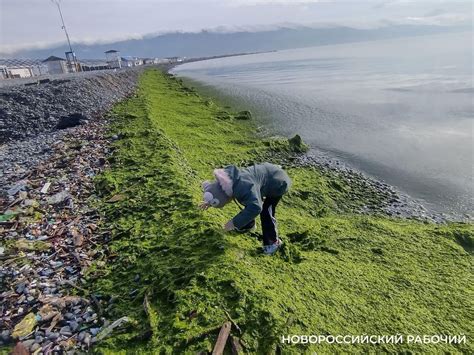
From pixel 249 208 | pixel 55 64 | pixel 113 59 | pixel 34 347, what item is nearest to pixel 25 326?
pixel 34 347

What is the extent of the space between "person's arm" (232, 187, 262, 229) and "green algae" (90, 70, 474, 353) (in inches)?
23.4

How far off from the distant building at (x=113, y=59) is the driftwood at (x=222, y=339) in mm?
95370

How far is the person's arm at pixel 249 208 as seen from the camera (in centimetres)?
452

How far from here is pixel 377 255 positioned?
19.2ft

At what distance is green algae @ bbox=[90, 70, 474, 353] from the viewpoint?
12.3ft

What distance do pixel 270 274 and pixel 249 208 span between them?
1.02 m

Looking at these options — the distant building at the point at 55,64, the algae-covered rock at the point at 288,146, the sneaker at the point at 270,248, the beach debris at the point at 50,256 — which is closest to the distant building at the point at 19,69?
the distant building at the point at 55,64

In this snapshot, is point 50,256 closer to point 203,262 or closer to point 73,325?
point 73,325

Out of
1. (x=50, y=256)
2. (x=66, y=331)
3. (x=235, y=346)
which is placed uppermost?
(x=50, y=256)

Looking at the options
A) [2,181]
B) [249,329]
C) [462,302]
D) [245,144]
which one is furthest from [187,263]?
[245,144]

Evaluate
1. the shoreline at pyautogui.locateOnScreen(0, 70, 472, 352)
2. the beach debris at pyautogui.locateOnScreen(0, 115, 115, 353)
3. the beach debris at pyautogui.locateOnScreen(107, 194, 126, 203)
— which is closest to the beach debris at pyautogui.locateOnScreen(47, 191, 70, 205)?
the beach debris at pyautogui.locateOnScreen(0, 115, 115, 353)

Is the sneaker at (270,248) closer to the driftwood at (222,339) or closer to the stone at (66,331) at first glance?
the driftwood at (222,339)

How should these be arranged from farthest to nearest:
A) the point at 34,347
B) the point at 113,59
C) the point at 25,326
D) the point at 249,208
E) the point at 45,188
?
the point at 113,59, the point at 45,188, the point at 249,208, the point at 25,326, the point at 34,347

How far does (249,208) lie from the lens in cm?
453
